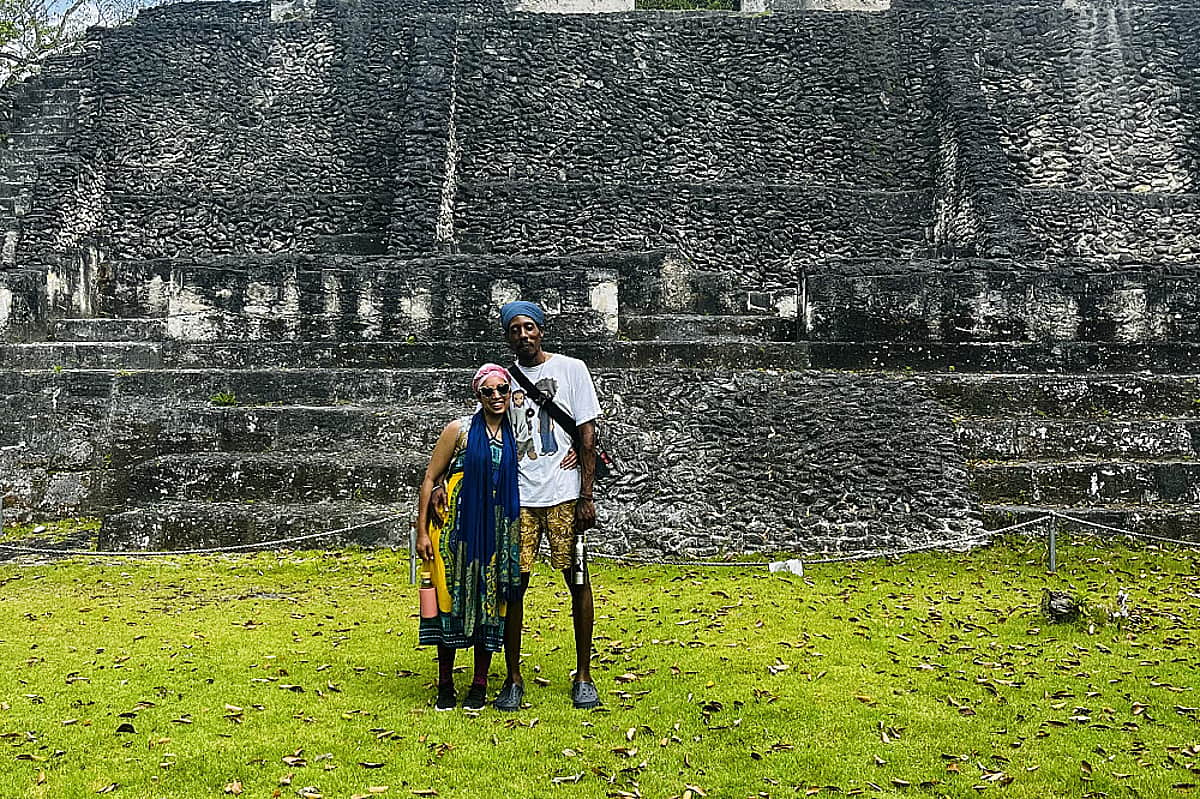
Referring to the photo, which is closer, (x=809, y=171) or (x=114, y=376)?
(x=114, y=376)

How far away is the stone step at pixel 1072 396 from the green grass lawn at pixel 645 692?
2.36m

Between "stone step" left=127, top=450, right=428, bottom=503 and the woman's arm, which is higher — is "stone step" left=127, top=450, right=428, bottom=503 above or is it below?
below

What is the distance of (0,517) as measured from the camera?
30.4ft

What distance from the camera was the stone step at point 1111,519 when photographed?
8000 mm

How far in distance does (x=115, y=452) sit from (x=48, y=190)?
292 inches

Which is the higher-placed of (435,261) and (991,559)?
(435,261)

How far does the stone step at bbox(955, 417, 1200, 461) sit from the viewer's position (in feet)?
29.0

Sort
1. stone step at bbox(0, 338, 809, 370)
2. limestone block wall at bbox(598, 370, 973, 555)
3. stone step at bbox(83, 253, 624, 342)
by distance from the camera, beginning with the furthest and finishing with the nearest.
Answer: stone step at bbox(83, 253, 624, 342) < stone step at bbox(0, 338, 809, 370) < limestone block wall at bbox(598, 370, 973, 555)

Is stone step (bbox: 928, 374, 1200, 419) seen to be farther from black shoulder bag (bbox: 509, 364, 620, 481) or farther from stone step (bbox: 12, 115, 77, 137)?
stone step (bbox: 12, 115, 77, 137)

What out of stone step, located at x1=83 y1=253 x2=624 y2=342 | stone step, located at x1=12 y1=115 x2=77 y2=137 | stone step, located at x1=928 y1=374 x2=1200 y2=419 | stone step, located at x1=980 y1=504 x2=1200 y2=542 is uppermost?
stone step, located at x1=12 y1=115 x2=77 y2=137

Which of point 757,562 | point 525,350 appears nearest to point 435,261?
point 757,562

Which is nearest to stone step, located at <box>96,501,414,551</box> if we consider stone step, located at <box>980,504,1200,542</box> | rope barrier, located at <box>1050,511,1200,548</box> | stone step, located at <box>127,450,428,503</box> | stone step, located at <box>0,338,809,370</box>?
stone step, located at <box>127,450,428,503</box>

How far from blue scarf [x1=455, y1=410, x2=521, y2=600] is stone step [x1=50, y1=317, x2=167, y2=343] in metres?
8.19

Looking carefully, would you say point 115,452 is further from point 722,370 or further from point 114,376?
point 722,370
